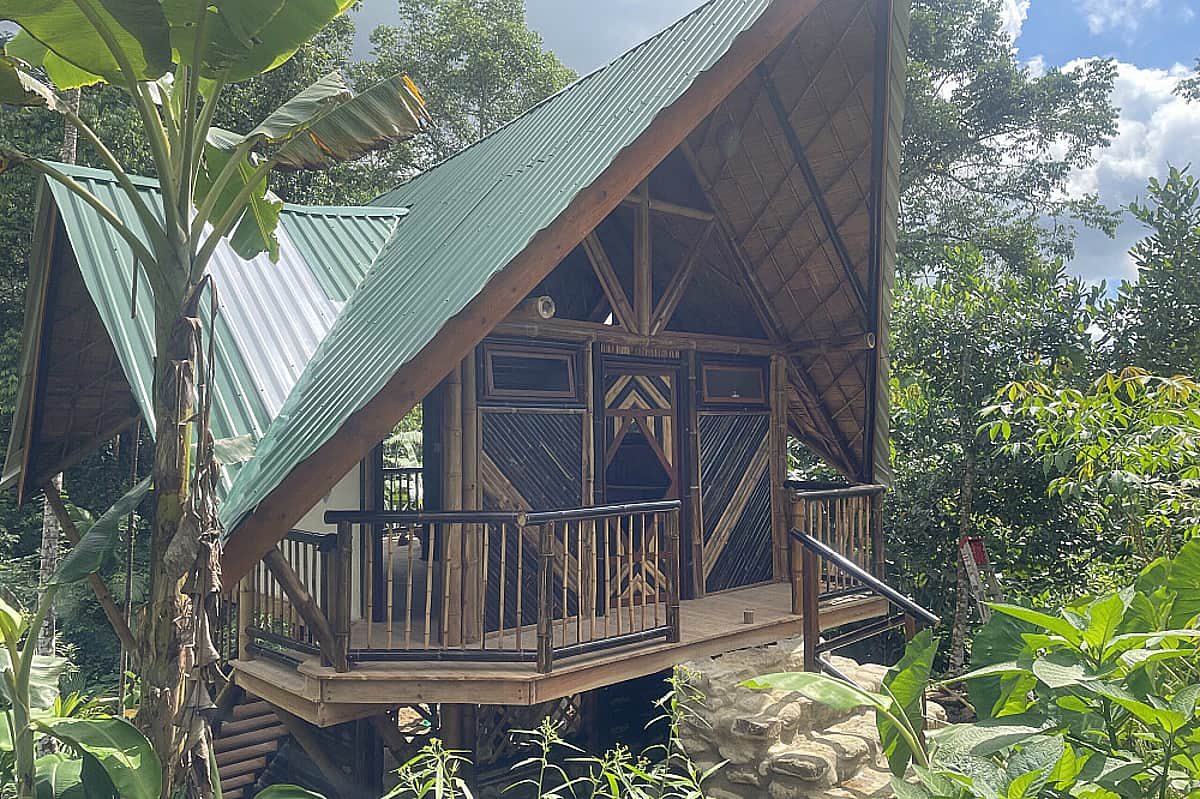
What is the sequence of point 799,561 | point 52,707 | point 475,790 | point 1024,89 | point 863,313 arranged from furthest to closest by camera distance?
point 1024,89
point 863,313
point 799,561
point 475,790
point 52,707

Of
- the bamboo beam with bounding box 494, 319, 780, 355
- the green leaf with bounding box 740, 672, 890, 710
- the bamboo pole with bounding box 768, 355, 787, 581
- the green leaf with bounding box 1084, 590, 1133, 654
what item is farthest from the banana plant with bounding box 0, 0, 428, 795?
the bamboo pole with bounding box 768, 355, 787, 581

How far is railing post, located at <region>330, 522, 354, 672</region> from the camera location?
495 cm

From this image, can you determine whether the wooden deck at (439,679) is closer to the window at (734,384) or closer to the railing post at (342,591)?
the railing post at (342,591)

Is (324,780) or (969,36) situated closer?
(324,780)

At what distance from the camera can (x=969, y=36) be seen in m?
19.0

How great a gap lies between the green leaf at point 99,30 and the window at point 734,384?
5.82 meters

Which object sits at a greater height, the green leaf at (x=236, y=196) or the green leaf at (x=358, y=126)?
the green leaf at (x=358, y=126)

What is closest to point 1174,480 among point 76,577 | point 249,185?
point 249,185

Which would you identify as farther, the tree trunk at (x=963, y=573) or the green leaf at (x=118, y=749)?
the tree trunk at (x=963, y=573)

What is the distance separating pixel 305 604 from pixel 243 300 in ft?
8.53

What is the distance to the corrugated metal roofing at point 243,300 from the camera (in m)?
5.30

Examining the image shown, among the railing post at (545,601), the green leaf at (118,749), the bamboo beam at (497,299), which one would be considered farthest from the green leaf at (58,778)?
the railing post at (545,601)

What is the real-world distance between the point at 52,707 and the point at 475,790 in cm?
407

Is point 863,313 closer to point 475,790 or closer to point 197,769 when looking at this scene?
point 475,790
